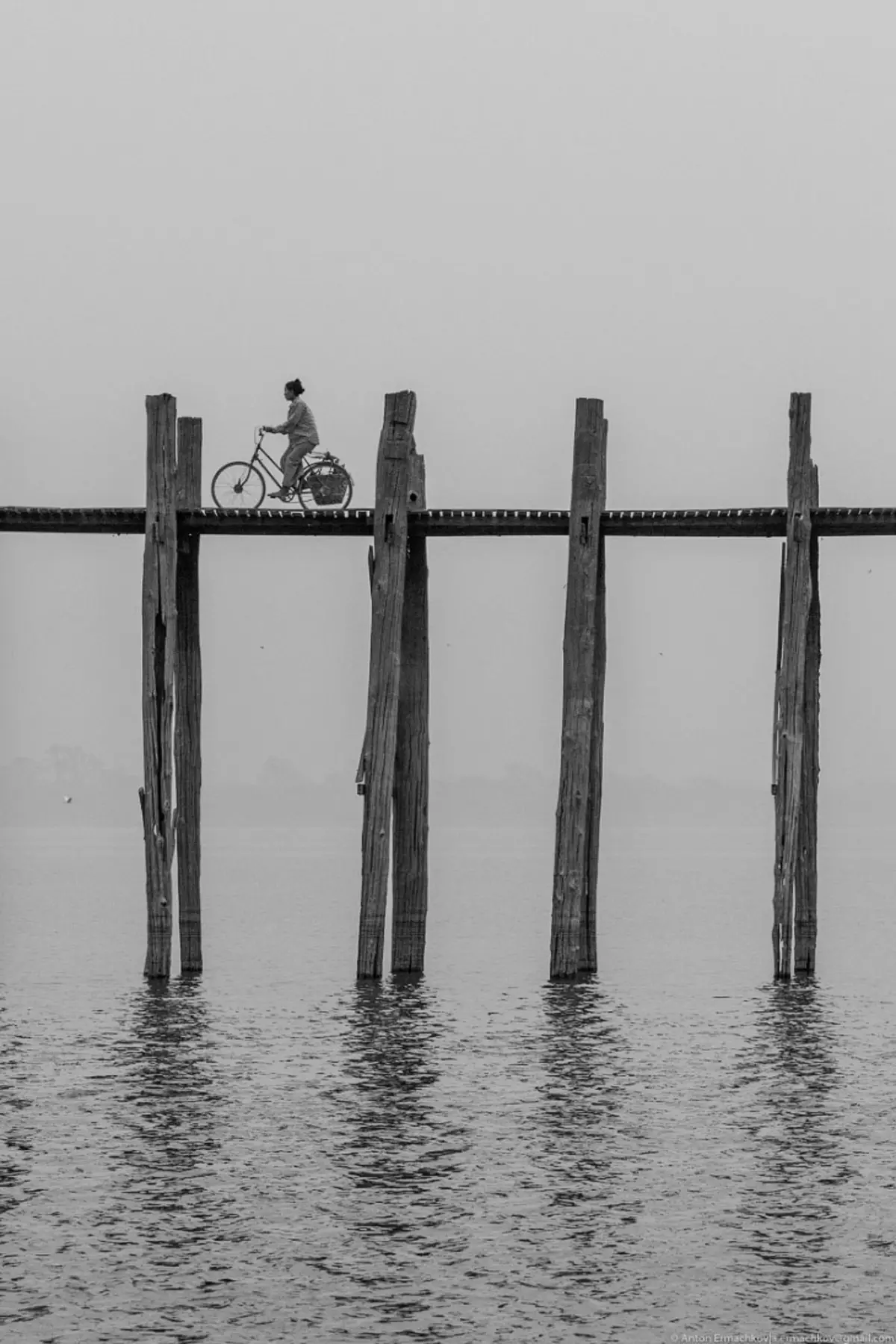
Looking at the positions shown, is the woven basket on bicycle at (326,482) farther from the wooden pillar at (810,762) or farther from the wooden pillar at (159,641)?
the wooden pillar at (810,762)

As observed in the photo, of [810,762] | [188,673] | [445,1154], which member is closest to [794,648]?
[810,762]

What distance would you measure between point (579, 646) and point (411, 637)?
5.75 feet

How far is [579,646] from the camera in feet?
67.3

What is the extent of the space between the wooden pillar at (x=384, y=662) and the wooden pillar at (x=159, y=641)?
196 cm

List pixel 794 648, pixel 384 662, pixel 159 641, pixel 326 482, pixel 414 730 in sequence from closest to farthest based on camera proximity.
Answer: pixel 794 648
pixel 384 662
pixel 159 641
pixel 414 730
pixel 326 482

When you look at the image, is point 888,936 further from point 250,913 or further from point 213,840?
point 213,840

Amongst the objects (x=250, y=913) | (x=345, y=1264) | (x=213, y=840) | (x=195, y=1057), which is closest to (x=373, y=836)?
(x=195, y=1057)

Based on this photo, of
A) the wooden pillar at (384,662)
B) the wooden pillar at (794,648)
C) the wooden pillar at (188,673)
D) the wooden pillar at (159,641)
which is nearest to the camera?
the wooden pillar at (794,648)

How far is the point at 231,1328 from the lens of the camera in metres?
10.6

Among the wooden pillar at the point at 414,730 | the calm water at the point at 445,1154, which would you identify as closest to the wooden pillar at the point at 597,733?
the calm water at the point at 445,1154

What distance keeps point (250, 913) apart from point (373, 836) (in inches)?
919

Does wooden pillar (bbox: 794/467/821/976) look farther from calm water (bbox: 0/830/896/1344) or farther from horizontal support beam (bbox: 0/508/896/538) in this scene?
calm water (bbox: 0/830/896/1344)

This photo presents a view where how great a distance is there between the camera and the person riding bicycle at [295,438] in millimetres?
21766

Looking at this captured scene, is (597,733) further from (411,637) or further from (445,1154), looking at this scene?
(445,1154)
